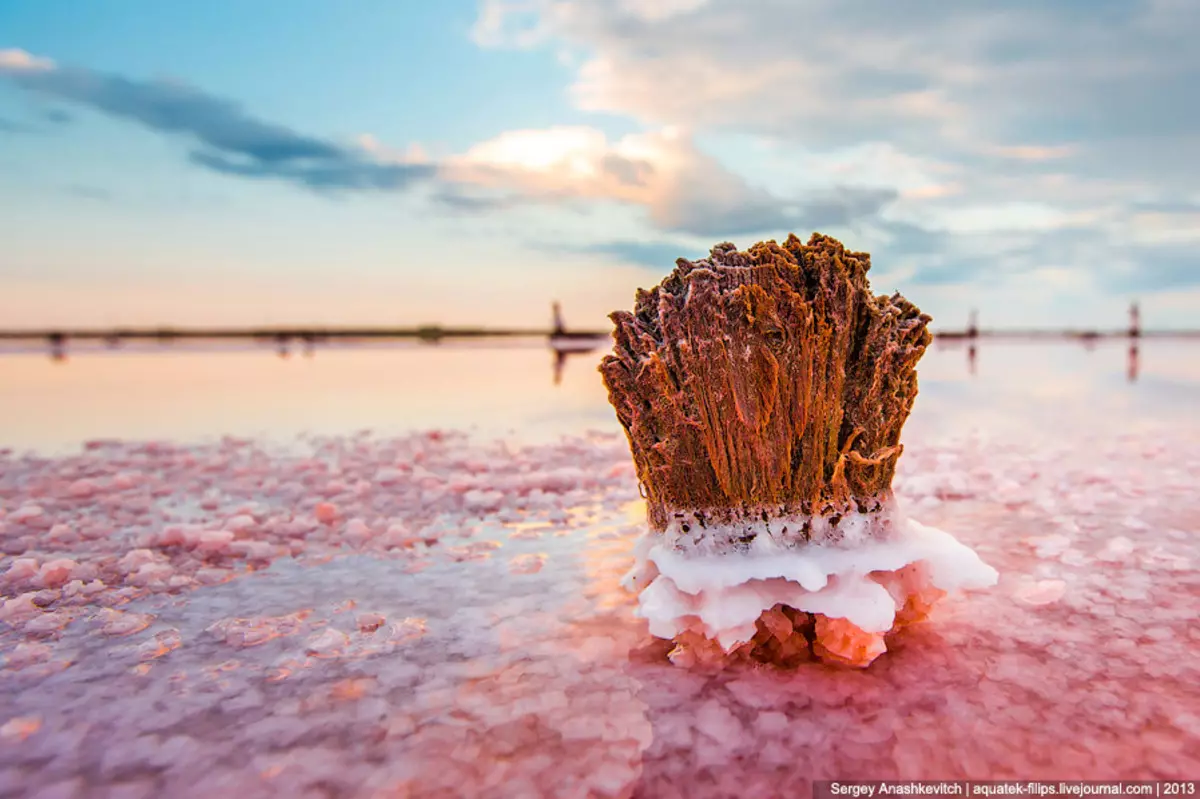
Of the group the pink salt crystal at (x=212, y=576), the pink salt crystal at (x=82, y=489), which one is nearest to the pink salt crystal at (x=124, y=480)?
the pink salt crystal at (x=82, y=489)

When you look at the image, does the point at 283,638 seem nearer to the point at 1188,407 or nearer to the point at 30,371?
the point at 1188,407

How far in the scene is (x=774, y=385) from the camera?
2.45 m

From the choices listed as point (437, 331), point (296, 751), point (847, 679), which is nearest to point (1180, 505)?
point (847, 679)

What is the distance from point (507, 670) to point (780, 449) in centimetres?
120

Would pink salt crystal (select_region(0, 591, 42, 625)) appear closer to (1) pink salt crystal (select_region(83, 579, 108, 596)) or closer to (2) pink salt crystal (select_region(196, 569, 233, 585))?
(1) pink salt crystal (select_region(83, 579, 108, 596))

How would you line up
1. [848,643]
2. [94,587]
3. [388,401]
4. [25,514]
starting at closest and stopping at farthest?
1. [848,643]
2. [94,587]
3. [25,514]
4. [388,401]

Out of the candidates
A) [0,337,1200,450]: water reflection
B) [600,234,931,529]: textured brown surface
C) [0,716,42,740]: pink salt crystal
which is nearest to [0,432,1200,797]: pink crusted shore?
[0,716,42,740]: pink salt crystal

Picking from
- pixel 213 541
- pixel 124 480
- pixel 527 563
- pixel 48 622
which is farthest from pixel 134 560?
pixel 124 480

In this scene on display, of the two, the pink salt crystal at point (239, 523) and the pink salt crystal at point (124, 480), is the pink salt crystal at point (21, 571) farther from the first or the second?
the pink salt crystal at point (124, 480)

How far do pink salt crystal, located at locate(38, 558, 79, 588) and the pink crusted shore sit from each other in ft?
0.07

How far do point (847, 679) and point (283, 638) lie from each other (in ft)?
6.54

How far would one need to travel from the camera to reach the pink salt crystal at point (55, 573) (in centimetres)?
319

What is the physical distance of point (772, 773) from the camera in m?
1.78

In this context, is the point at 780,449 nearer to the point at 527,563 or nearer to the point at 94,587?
the point at 527,563
